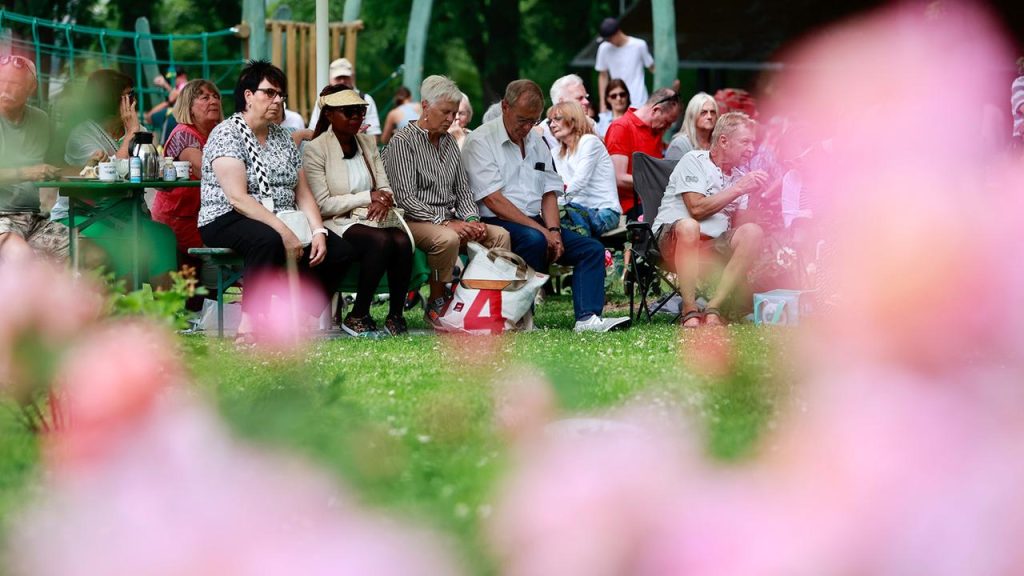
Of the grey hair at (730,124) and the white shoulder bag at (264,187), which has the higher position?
the grey hair at (730,124)

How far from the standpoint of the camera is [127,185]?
26.2 ft

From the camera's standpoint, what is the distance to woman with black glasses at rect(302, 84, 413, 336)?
324 inches

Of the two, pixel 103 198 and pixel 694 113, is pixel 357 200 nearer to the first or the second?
pixel 103 198

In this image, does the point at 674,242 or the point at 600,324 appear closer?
the point at 600,324

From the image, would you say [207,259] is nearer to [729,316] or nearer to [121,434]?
[729,316]

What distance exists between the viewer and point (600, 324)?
8.62 meters

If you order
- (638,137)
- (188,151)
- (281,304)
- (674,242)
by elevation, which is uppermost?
(638,137)

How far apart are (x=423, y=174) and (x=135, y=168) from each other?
61.0 inches

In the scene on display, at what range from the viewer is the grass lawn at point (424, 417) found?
10.4ft

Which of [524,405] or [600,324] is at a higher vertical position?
[524,405]

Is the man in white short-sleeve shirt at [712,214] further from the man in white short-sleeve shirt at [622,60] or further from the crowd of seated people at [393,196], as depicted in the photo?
the man in white short-sleeve shirt at [622,60]

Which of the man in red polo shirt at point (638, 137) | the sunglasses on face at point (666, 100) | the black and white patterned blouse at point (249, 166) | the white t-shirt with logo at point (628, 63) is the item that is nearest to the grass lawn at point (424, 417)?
the black and white patterned blouse at point (249, 166)

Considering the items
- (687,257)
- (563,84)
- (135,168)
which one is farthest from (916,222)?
(563,84)

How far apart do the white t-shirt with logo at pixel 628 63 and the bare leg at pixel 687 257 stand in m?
5.81
